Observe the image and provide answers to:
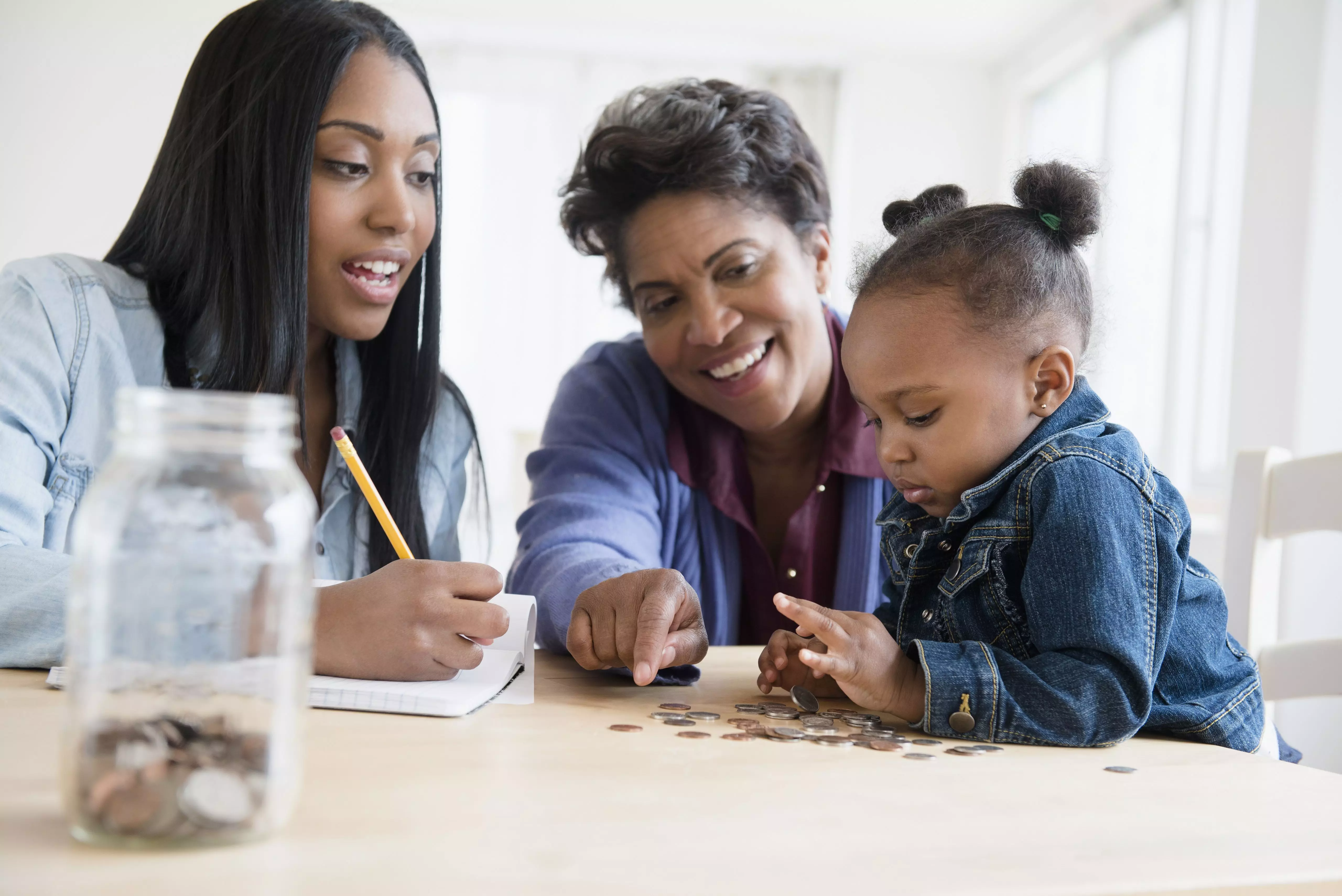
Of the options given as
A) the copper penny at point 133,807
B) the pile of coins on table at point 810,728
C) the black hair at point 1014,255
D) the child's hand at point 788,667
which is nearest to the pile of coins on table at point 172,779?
the copper penny at point 133,807

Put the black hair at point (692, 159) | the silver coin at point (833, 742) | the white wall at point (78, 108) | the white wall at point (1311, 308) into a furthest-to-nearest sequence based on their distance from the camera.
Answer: the white wall at point (78, 108) < the white wall at point (1311, 308) < the black hair at point (692, 159) < the silver coin at point (833, 742)

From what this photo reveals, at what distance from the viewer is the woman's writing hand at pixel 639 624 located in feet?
Answer: 3.40

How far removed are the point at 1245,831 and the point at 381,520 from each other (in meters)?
0.75

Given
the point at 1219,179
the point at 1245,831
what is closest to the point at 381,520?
the point at 1245,831

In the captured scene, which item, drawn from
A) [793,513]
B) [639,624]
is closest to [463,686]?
[639,624]

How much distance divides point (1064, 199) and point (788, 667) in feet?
2.06

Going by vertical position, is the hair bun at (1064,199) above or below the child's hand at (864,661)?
above

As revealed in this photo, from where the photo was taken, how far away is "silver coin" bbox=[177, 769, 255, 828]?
0.49 metres

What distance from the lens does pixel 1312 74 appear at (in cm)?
333

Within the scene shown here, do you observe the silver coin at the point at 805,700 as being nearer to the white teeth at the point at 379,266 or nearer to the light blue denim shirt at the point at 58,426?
the light blue denim shirt at the point at 58,426

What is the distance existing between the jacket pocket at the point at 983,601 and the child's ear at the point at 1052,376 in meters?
0.19

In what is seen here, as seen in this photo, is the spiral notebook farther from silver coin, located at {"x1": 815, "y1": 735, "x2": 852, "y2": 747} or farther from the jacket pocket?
the jacket pocket

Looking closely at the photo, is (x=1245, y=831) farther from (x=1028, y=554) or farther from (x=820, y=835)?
(x=1028, y=554)

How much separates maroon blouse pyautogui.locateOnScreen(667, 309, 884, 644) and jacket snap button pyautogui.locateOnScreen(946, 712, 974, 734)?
2.64ft
